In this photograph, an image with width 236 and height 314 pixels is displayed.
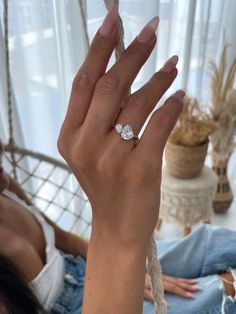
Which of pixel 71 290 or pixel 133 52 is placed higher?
pixel 133 52

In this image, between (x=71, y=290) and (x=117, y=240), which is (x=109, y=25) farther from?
(x=71, y=290)

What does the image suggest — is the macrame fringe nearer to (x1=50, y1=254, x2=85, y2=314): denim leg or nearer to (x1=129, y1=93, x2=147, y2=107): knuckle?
(x1=129, y1=93, x2=147, y2=107): knuckle

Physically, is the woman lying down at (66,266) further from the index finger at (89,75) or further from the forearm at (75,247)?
the index finger at (89,75)

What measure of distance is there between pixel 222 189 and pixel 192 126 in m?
0.43

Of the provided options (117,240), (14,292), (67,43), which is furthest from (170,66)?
(67,43)

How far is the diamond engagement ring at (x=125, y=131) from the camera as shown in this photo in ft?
1.08

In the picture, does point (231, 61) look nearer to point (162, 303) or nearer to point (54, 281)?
point (54, 281)

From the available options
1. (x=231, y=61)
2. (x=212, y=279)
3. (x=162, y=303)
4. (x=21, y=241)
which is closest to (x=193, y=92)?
(x=231, y=61)

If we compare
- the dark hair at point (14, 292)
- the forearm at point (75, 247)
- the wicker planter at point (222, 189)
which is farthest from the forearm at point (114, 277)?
the wicker planter at point (222, 189)

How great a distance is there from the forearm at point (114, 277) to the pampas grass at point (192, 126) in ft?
2.84

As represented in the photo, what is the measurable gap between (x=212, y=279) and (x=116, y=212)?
1.64ft

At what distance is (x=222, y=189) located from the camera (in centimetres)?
152

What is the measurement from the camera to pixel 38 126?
1.24 m

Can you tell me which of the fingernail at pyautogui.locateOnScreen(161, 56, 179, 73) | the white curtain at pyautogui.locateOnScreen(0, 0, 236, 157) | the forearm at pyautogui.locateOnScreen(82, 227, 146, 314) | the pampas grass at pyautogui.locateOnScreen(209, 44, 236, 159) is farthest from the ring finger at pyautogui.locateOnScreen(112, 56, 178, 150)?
the pampas grass at pyautogui.locateOnScreen(209, 44, 236, 159)
